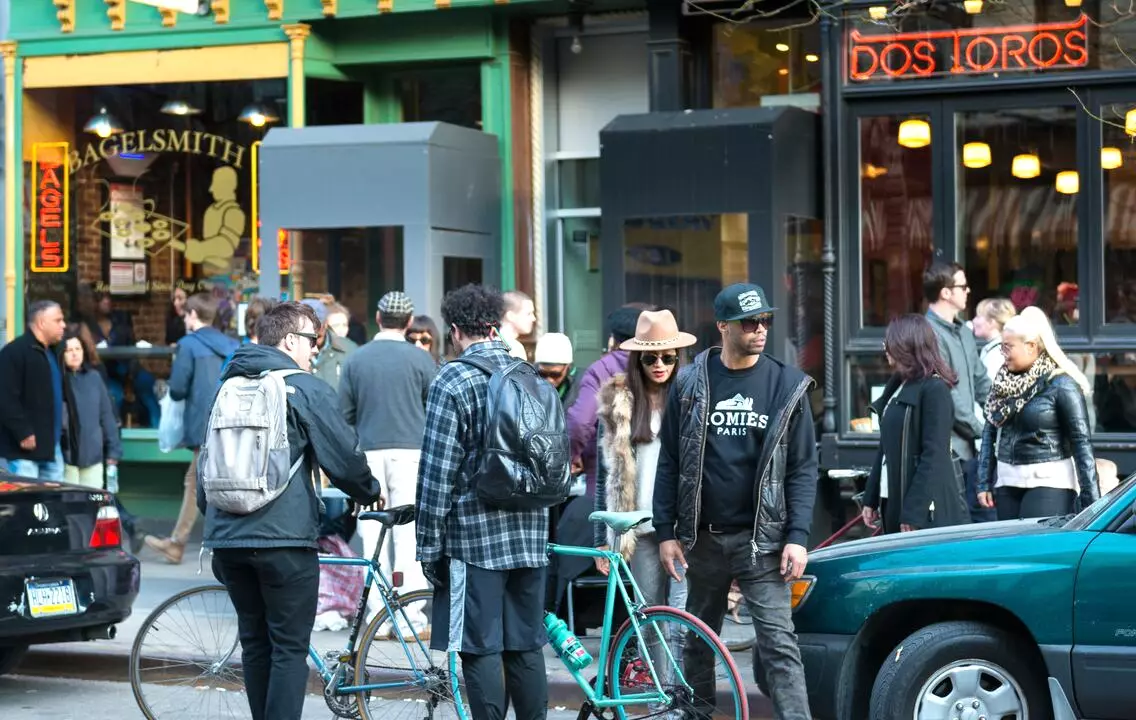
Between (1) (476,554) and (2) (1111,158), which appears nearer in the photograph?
(1) (476,554)

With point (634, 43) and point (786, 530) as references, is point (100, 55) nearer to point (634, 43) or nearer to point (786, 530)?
point (634, 43)

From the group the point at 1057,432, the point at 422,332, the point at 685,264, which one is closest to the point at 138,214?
the point at 422,332

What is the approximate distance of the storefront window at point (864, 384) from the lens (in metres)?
12.0

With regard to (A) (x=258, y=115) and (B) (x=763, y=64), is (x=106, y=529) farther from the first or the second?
(B) (x=763, y=64)

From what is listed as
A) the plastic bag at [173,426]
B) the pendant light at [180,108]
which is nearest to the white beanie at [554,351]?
the plastic bag at [173,426]

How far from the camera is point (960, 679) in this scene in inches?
255

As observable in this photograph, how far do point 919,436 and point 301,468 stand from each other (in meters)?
3.40

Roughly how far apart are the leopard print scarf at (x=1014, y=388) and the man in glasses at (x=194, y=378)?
6.27 m

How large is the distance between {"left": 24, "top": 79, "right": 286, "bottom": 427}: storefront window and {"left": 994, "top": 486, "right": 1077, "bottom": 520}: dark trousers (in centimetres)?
748

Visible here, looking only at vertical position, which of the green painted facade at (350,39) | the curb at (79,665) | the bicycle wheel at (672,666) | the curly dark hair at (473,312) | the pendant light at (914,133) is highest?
the green painted facade at (350,39)

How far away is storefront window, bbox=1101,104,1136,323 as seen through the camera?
1144 centimetres

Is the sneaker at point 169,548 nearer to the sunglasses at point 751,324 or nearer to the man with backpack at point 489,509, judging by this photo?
the man with backpack at point 489,509

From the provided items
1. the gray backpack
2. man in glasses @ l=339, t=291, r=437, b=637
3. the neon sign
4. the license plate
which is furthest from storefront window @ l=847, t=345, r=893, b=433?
the neon sign

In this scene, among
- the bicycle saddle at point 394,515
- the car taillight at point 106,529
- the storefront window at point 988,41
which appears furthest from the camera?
the storefront window at point 988,41
